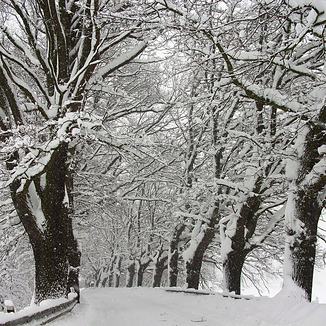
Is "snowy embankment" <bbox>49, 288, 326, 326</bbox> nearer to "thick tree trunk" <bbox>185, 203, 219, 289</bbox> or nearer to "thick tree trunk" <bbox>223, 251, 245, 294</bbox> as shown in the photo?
"thick tree trunk" <bbox>223, 251, 245, 294</bbox>

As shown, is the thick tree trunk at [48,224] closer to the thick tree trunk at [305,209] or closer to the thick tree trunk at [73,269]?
the thick tree trunk at [73,269]

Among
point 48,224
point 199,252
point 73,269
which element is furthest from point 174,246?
point 48,224

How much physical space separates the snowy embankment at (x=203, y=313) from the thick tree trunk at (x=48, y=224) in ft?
2.93

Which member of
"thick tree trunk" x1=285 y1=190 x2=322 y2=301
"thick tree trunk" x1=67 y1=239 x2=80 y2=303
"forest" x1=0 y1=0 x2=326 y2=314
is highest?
"forest" x1=0 y1=0 x2=326 y2=314

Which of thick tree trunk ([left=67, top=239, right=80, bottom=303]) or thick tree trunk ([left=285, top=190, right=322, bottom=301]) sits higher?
thick tree trunk ([left=285, top=190, right=322, bottom=301])

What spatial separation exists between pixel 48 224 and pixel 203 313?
15.1 ft

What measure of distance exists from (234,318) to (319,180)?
358cm

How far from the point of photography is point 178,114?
22.2 m

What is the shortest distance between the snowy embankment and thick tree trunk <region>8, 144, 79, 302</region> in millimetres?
893

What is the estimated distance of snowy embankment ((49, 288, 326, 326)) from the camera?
8.30 meters

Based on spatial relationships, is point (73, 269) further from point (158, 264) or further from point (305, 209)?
point (158, 264)

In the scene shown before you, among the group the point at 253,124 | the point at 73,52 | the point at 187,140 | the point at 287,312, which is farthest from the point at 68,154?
the point at 187,140

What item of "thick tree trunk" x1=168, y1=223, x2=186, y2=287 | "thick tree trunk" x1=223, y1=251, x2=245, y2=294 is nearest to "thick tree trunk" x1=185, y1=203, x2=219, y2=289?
"thick tree trunk" x1=223, y1=251, x2=245, y2=294

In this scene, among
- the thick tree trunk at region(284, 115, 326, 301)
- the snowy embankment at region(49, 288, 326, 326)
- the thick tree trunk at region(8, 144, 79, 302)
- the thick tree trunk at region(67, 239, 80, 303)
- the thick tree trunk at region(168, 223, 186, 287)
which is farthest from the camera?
the thick tree trunk at region(168, 223, 186, 287)
